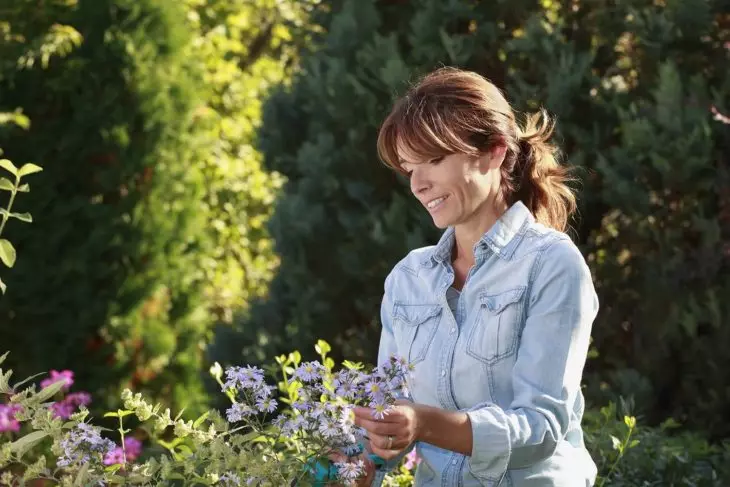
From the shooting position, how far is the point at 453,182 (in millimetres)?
2523

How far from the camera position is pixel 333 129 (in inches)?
205

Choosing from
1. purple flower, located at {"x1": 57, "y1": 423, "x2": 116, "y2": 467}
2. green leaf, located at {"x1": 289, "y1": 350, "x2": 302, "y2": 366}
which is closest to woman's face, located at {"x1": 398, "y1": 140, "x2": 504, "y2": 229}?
green leaf, located at {"x1": 289, "y1": 350, "x2": 302, "y2": 366}

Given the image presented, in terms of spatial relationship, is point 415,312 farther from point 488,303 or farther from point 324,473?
point 324,473

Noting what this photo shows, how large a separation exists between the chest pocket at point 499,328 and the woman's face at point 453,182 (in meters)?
0.21

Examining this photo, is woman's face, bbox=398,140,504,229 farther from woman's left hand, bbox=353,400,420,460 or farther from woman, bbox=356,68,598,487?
woman's left hand, bbox=353,400,420,460

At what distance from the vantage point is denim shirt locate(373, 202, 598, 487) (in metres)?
2.31

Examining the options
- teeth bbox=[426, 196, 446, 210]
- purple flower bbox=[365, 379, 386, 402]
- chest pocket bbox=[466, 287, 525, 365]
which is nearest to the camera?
purple flower bbox=[365, 379, 386, 402]

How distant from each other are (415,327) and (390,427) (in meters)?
0.60

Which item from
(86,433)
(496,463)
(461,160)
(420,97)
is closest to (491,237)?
(461,160)

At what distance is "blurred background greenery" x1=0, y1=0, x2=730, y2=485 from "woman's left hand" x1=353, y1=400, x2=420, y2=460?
51.2 inches

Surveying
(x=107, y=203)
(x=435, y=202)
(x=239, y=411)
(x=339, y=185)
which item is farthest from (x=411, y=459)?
(x=107, y=203)

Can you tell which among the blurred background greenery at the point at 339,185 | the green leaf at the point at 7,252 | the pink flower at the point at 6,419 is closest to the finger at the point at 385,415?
the green leaf at the point at 7,252

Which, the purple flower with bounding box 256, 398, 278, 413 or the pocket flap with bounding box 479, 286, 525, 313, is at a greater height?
the pocket flap with bounding box 479, 286, 525, 313

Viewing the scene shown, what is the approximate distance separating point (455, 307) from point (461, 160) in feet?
1.13
